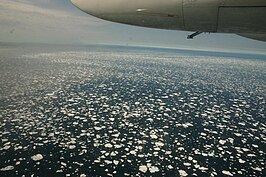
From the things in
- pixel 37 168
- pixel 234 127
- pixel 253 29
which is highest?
pixel 253 29

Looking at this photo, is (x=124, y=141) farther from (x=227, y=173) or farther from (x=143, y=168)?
(x=227, y=173)

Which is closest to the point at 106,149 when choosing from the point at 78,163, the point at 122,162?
the point at 122,162

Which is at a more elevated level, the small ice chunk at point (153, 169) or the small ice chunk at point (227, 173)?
the small ice chunk at point (153, 169)

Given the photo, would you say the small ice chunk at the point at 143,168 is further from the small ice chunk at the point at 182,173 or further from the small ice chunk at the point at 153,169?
the small ice chunk at the point at 182,173

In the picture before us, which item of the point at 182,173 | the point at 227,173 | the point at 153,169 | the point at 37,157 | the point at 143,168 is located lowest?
the point at 227,173

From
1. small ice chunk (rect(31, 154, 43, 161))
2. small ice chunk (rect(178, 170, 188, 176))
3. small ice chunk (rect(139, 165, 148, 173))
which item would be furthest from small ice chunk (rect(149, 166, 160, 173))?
small ice chunk (rect(31, 154, 43, 161))

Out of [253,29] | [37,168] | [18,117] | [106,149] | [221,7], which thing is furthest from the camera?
[18,117]

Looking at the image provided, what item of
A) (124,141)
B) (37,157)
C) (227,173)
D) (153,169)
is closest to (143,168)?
(153,169)

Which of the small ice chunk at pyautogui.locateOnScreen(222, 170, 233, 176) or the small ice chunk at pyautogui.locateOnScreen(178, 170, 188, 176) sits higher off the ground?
the small ice chunk at pyautogui.locateOnScreen(178, 170, 188, 176)

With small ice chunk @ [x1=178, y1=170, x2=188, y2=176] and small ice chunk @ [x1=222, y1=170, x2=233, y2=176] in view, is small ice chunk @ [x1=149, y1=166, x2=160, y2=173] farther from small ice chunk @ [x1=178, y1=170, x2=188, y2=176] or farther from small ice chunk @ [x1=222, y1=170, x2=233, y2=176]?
small ice chunk @ [x1=222, y1=170, x2=233, y2=176]

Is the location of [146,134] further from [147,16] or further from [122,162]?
[147,16]

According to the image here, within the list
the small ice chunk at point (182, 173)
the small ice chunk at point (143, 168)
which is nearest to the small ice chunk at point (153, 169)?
the small ice chunk at point (143, 168)
